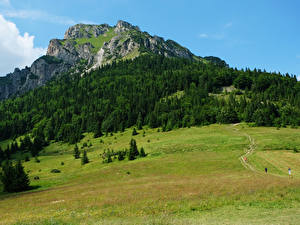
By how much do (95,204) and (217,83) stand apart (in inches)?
7608

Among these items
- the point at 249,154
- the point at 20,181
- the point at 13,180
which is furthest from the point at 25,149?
the point at 249,154

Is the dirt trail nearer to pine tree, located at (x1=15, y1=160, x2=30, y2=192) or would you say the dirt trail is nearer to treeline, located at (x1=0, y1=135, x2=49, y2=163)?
pine tree, located at (x1=15, y1=160, x2=30, y2=192)

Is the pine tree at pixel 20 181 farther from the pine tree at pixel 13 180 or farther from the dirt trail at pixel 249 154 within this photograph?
the dirt trail at pixel 249 154

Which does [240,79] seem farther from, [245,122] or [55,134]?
[55,134]

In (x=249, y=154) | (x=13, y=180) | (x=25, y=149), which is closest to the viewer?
(x=13, y=180)

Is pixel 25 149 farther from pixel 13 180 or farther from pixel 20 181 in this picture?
pixel 20 181

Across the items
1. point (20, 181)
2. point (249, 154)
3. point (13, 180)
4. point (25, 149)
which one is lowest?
point (249, 154)

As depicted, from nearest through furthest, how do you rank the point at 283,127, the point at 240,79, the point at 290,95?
1. the point at 283,127
2. the point at 290,95
3. the point at 240,79

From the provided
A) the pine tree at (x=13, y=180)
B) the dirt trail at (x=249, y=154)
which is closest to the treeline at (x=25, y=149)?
the pine tree at (x=13, y=180)

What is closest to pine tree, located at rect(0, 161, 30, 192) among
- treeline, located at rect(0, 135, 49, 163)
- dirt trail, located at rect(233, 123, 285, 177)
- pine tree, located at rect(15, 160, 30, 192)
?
pine tree, located at rect(15, 160, 30, 192)

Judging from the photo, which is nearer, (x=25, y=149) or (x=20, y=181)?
(x=20, y=181)

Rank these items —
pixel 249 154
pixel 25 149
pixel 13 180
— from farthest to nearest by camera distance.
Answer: pixel 25 149
pixel 249 154
pixel 13 180

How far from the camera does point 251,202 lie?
22.6 metres

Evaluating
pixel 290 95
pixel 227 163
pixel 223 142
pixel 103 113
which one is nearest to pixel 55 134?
pixel 103 113
